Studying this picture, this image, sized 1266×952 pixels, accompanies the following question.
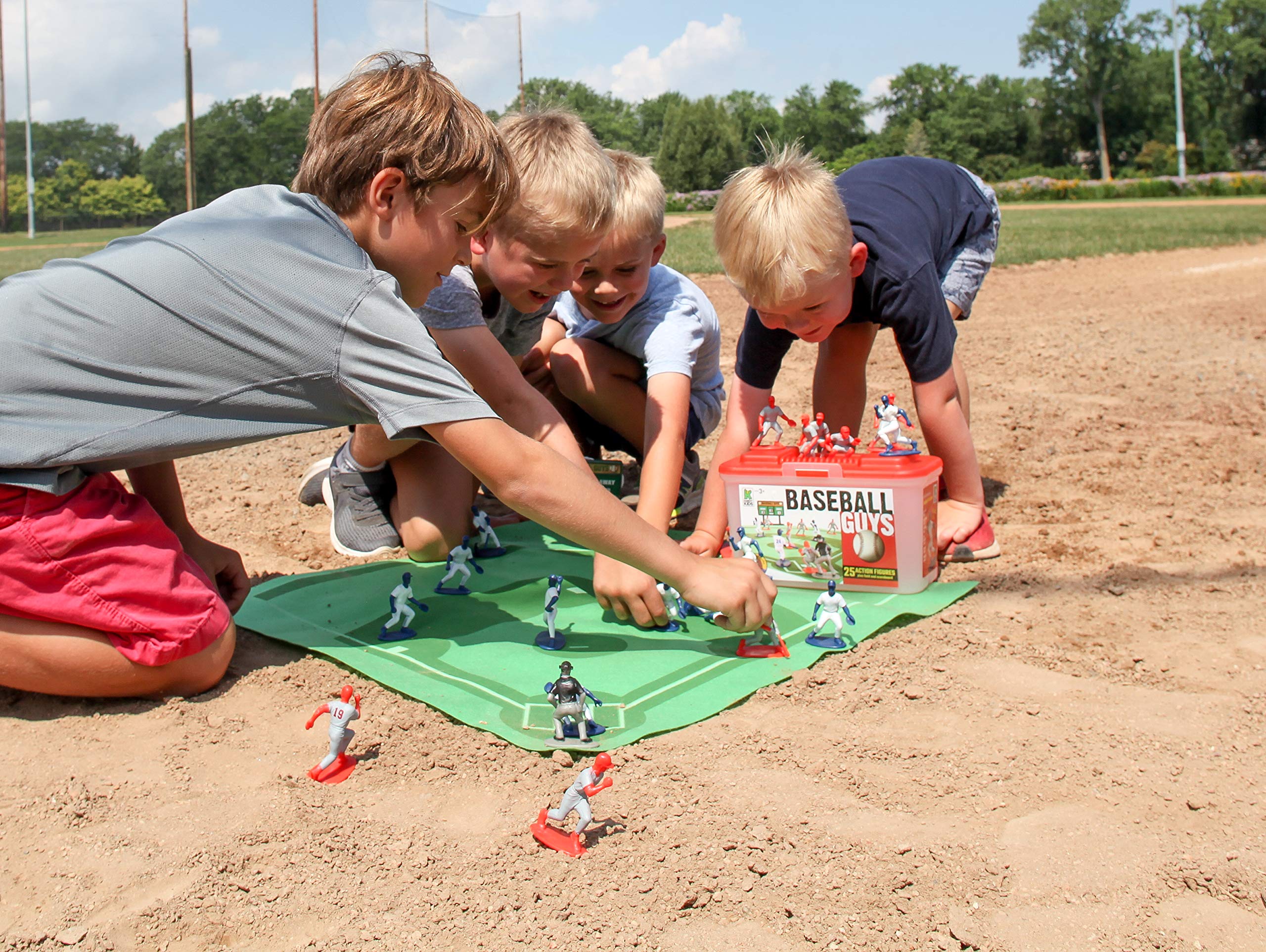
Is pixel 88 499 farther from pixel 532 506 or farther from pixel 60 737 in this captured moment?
pixel 532 506

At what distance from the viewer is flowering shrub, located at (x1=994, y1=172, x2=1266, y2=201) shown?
29.8m

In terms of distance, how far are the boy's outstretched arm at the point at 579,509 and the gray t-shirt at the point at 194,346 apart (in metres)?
0.07

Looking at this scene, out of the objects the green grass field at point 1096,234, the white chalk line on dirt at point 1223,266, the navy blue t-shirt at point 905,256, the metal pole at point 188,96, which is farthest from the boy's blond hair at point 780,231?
the metal pole at point 188,96

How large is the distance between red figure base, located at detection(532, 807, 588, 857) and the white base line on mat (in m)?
0.48

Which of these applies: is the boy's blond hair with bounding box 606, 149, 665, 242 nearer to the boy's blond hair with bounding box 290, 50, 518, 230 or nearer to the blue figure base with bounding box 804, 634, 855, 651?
the boy's blond hair with bounding box 290, 50, 518, 230

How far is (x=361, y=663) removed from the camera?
92.5 inches

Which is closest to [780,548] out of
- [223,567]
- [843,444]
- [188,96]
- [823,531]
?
[823,531]

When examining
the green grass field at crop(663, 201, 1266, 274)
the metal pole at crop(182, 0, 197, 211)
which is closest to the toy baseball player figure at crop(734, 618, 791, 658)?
the green grass field at crop(663, 201, 1266, 274)

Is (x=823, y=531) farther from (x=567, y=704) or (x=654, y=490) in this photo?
(x=567, y=704)

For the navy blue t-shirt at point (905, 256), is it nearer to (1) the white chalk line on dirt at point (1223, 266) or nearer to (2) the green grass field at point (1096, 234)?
(2) the green grass field at point (1096, 234)

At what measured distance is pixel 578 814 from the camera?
1634 mm

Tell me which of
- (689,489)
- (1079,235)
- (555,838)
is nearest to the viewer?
(555,838)

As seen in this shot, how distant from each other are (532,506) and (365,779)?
587 mm

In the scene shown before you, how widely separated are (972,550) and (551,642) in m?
1.37
